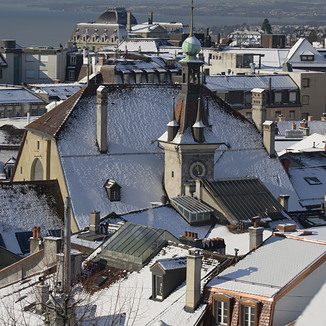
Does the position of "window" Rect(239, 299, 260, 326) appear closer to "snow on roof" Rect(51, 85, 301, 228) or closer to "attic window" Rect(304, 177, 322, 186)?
"snow on roof" Rect(51, 85, 301, 228)

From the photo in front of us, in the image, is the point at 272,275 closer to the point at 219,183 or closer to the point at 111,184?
the point at 219,183

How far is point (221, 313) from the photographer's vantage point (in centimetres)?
3353

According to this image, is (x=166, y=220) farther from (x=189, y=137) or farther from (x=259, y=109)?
(x=259, y=109)

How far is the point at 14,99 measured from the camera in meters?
106

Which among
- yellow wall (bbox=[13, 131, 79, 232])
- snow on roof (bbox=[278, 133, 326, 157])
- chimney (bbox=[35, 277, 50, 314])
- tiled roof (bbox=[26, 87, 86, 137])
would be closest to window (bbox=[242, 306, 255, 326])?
chimney (bbox=[35, 277, 50, 314])

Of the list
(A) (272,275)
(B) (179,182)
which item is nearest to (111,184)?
(B) (179,182)

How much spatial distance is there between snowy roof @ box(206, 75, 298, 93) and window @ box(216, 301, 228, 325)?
77937 millimetres

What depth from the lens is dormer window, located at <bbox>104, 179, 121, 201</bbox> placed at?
192 feet

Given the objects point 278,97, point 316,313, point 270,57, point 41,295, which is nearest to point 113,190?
point 41,295

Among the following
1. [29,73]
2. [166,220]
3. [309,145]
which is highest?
[29,73]

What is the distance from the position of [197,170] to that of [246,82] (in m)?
57.3

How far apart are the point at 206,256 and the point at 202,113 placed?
22.8 meters

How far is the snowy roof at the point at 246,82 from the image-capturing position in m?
113

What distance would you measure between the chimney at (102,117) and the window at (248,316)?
28409 mm
